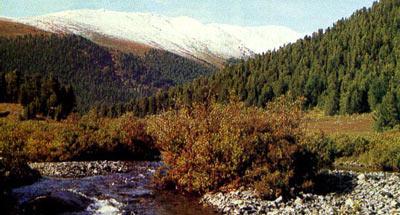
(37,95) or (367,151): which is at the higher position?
(367,151)

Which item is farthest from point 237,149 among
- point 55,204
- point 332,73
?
point 332,73

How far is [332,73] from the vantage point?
162m

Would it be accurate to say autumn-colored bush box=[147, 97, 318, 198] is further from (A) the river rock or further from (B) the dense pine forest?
(B) the dense pine forest

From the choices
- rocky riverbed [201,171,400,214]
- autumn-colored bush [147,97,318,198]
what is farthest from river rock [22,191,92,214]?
autumn-colored bush [147,97,318,198]

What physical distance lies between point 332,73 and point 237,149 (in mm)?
135655

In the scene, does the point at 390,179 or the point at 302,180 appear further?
the point at 390,179

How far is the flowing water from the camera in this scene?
30.0m

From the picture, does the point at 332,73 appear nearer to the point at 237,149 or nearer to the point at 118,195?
the point at 237,149

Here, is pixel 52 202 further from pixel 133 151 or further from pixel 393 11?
pixel 393 11

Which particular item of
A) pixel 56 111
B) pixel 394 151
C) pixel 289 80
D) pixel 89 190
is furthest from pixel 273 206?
pixel 289 80

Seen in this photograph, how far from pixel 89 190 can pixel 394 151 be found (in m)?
33.7

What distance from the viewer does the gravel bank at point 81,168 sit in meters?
43.4

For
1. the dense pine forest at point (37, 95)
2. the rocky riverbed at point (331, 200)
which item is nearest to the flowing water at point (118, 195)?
the rocky riverbed at point (331, 200)

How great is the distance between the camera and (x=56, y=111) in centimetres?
11869
